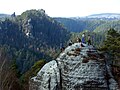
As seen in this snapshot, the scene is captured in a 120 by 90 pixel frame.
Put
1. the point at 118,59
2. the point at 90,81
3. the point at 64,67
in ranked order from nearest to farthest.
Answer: the point at 90,81, the point at 64,67, the point at 118,59

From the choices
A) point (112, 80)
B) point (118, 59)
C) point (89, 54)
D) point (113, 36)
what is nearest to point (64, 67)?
point (89, 54)

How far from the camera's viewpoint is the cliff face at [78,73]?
17.2m

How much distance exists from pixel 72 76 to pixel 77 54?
1587 mm

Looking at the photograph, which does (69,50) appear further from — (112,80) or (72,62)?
(112,80)

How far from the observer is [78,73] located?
57.1 ft

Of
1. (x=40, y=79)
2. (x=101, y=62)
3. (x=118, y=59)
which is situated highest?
(x=101, y=62)

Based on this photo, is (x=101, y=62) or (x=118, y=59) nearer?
(x=101, y=62)

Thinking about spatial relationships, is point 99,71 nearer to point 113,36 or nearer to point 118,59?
point 118,59

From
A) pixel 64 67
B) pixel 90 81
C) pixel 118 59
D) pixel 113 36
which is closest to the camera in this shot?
pixel 90 81

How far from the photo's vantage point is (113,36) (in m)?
47.6

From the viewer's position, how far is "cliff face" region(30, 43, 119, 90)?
56.3 feet

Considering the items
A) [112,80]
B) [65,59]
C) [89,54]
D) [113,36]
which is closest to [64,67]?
[65,59]

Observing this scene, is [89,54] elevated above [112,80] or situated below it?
above

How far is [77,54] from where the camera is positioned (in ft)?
59.8
